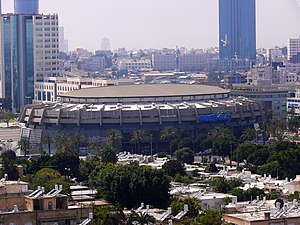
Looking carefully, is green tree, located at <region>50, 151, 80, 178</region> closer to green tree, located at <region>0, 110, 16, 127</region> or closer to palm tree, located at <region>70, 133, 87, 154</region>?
palm tree, located at <region>70, 133, 87, 154</region>

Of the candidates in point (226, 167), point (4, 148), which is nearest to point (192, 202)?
point (226, 167)

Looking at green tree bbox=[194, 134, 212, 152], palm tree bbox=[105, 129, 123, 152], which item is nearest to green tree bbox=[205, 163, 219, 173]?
green tree bbox=[194, 134, 212, 152]

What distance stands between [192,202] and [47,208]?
849 cm

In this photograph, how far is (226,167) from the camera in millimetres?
61156

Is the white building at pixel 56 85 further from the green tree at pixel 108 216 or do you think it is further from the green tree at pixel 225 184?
the green tree at pixel 108 216

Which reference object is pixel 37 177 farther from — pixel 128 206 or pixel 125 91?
pixel 125 91

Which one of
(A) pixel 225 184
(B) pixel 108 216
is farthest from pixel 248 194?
(B) pixel 108 216

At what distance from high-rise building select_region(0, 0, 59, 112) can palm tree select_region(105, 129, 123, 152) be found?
3923 cm

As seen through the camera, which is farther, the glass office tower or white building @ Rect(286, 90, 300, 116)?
the glass office tower

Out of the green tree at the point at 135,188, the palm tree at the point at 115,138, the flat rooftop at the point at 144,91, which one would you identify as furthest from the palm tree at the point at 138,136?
the green tree at the point at 135,188

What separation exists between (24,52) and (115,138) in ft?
136

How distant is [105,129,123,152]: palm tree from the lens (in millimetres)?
72062

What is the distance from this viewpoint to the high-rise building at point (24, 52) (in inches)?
4437

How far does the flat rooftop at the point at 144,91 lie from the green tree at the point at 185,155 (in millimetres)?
16020
